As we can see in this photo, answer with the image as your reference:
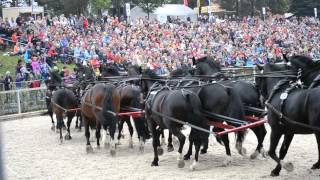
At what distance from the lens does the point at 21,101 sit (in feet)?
71.1

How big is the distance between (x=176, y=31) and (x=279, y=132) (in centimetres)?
2624

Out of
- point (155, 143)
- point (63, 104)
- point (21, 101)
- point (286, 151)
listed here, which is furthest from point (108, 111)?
point (21, 101)

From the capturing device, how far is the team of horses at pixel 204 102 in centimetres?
809

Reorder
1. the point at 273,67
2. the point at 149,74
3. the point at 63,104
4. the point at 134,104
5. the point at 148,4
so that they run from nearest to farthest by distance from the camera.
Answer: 1. the point at 273,67
2. the point at 149,74
3. the point at 134,104
4. the point at 63,104
5. the point at 148,4

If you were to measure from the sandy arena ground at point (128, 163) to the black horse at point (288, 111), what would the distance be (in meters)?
0.69

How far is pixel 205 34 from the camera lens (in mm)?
34875

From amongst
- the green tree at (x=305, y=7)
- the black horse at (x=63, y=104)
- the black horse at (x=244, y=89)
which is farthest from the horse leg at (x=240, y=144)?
the green tree at (x=305, y=7)

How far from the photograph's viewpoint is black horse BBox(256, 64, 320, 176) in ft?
24.6

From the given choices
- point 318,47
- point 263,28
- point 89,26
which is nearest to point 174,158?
point 89,26

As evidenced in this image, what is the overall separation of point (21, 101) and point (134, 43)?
877 centimetres

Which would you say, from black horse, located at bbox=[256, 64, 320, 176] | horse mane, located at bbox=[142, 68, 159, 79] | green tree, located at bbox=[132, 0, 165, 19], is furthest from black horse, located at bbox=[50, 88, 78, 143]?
green tree, located at bbox=[132, 0, 165, 19]

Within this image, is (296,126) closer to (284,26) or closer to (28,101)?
(28,101)

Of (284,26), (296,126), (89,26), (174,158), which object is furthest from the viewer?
(284,26)

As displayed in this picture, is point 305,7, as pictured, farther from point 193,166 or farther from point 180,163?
point 193,166
